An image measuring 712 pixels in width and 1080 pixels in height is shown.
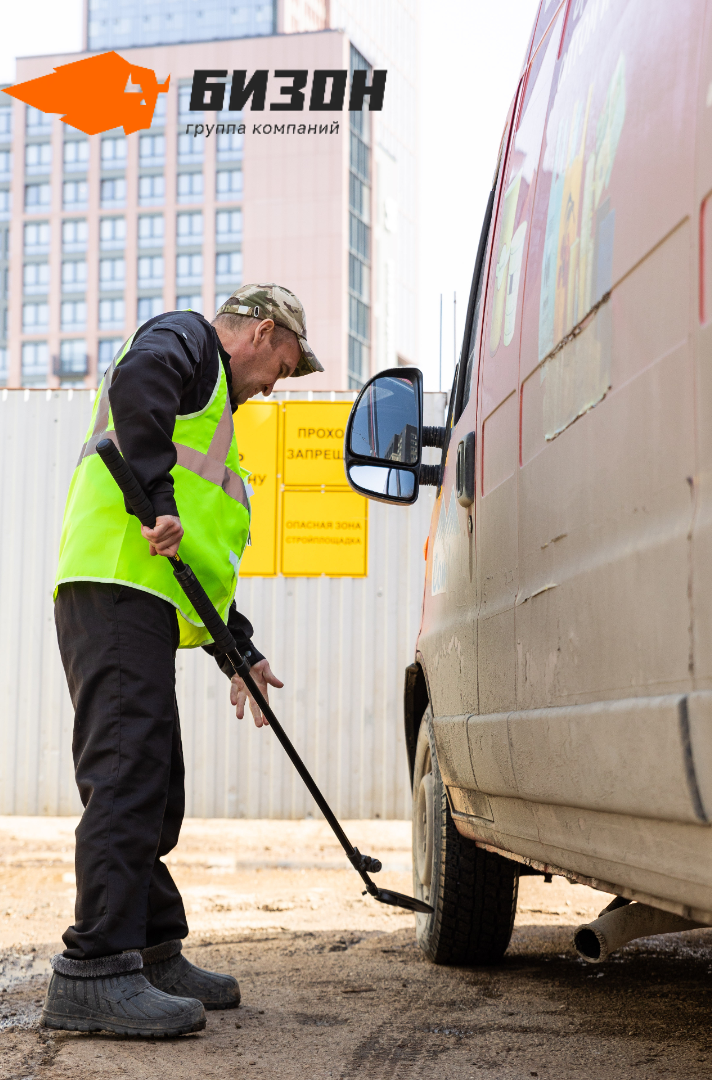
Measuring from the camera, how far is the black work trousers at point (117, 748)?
8.61 feet

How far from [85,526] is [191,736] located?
16.3 feet

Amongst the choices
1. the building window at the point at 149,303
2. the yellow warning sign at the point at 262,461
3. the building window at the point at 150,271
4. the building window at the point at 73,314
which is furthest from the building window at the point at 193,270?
the yellow warning sign at the point at 262,461

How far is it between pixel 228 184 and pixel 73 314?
1416cm

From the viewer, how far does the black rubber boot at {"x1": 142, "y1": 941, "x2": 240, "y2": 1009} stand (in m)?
2.93

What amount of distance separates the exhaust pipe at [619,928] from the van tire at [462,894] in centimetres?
110

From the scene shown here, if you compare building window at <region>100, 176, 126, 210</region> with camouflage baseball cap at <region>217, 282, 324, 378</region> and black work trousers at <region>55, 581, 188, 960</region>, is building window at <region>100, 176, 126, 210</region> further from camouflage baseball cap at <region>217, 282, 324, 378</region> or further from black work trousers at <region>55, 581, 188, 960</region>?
black work trousers at <region>55, 581, 188, 960</region>

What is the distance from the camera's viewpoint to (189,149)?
80.4 meters

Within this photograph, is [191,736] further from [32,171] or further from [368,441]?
[32,171]

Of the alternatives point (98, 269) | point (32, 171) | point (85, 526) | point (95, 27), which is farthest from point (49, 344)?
point (85, 526)

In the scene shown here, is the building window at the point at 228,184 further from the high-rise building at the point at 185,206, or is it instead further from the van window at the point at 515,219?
the van window at the point at 515,219

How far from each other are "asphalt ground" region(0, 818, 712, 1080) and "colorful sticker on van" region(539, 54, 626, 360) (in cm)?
155

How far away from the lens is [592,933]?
7.27 feet

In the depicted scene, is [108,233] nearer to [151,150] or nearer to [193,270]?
[151,150]

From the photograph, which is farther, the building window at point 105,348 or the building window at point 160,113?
the building window at point 105,348
